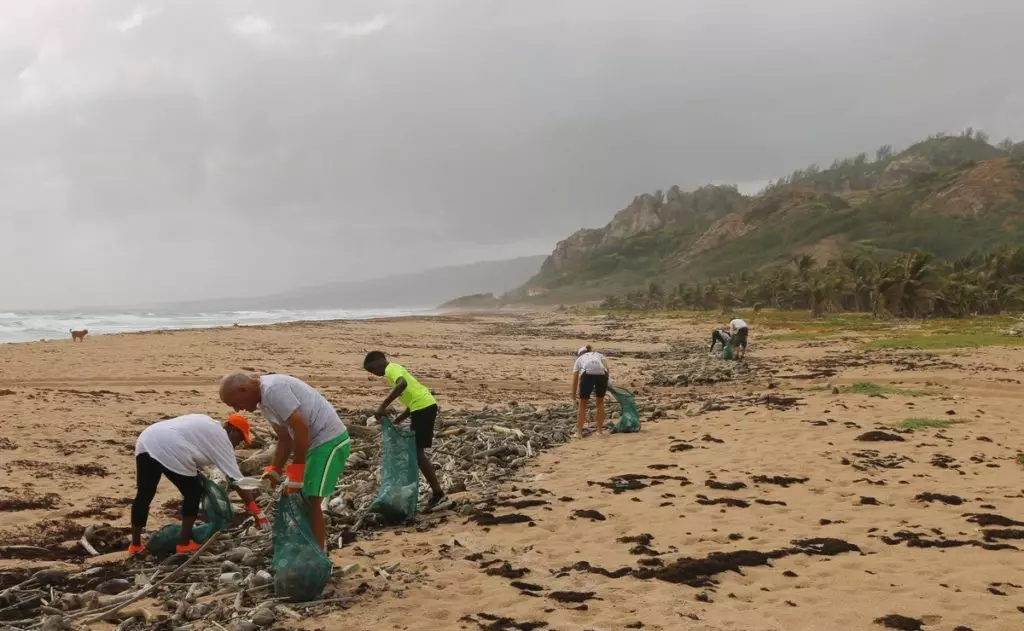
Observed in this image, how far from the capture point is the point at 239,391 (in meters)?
4.30

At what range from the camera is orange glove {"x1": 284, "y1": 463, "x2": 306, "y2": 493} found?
4.51 metres

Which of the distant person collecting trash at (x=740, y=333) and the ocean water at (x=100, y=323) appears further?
the ocean water at (x=100, y=323)

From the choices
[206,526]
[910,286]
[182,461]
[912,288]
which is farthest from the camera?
[912,288]

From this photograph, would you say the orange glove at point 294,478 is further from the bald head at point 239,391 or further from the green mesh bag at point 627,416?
the green mesh bag at point 627,416

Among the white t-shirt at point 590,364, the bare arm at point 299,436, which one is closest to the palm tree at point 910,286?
the white t-shirt at point 590,364

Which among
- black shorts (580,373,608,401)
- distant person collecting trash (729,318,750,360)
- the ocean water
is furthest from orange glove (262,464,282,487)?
the ocean water

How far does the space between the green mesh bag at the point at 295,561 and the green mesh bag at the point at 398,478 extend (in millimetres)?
1780

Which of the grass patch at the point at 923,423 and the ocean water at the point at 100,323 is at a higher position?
the ocean water at the point at 100,323

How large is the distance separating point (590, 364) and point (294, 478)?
6.73m

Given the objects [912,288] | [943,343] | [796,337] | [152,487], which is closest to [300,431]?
[152,487]

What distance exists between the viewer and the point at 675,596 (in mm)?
4477

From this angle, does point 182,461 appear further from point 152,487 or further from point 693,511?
point 693,511

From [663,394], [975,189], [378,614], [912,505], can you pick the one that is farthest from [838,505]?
[975,189]

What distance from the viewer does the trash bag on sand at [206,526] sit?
5383 millimetres
